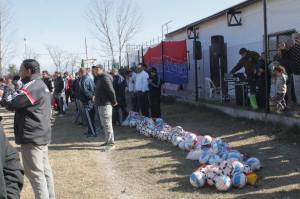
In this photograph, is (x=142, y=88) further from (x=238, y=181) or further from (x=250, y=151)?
(x=238, y=181)

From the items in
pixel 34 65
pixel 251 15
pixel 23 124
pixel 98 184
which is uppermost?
pixel 251 15

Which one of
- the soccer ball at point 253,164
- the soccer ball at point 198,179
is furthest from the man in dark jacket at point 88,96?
the soccer ball at point 198,179

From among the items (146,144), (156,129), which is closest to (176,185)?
(146,144)

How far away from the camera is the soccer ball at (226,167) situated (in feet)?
23.9

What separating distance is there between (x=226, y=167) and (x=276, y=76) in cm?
501

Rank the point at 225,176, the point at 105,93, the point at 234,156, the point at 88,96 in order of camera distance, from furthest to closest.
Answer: the point at 88,96 → the point at 105,93 → the point at 234,156 → the point at 225,176

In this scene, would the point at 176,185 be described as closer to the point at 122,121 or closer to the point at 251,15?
the point at 122,121

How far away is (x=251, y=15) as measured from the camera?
1759 cm

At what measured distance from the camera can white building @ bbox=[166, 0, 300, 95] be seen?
48.7 ft

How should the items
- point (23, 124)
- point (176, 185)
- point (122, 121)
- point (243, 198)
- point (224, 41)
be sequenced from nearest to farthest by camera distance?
1. point (23, 124)
2. point (243, 198)
3. point (176, 185)
4. point (122, 121)
5. point (224, 41)

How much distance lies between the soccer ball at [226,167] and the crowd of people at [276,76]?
15.7ft

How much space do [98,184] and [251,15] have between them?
11.5m

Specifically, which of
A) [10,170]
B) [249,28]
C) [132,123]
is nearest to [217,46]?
[249,28]

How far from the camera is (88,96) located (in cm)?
1278
